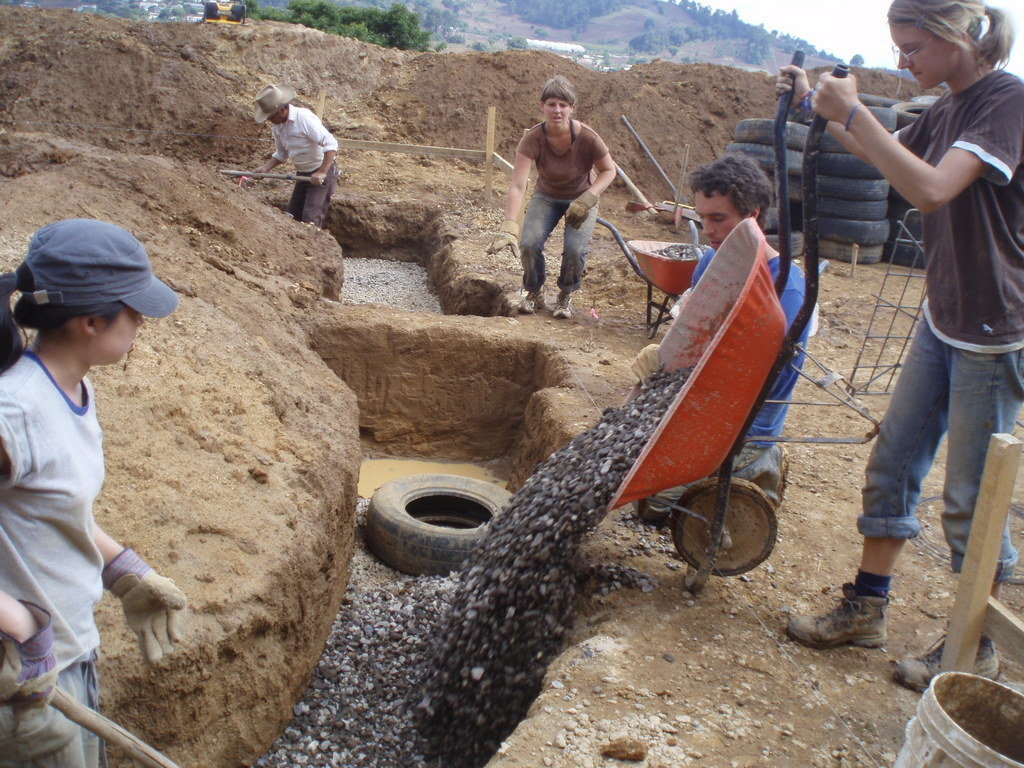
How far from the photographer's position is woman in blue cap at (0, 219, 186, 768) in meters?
1.51

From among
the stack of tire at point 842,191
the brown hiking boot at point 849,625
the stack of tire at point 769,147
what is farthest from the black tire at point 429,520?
the stack of tire at point 842,191

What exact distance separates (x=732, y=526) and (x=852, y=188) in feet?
30.2

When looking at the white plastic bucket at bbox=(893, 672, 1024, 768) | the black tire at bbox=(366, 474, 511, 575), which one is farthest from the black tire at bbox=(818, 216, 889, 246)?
the white plastic bucket at bbox=(893, 672, 1024, 768)

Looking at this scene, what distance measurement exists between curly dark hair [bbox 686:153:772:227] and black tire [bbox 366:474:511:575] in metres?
2.26

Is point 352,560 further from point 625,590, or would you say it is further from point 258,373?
point 625,590

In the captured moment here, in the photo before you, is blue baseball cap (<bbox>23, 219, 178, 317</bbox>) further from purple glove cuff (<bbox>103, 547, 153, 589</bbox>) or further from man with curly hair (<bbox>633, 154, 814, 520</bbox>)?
man with curly hair (<bbox>633, 154, 814, 520</bbox>)

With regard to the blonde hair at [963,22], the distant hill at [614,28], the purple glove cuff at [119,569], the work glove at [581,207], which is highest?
the distant hill at [614,28]

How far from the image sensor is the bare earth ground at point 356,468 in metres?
2.66

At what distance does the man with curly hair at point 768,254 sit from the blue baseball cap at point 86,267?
2061 millimetres

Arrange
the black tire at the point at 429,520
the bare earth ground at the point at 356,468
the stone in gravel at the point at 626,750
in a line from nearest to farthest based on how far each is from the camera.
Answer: the stone in gravel at the point at 626,750, the bare earth ground at the point at 356,468, the black tire at the point at 429,520

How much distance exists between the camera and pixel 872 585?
2992mm

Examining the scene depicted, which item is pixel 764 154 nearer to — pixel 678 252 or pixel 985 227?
pixel 678 252

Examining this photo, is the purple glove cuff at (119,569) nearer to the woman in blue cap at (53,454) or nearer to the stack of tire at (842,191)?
the woman in blue cap at (53,454)

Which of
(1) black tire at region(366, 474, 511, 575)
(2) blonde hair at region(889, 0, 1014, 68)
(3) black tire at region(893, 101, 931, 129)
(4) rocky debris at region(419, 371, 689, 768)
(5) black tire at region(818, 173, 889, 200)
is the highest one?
(3) black tire at region(893, 101, 931, 129)
